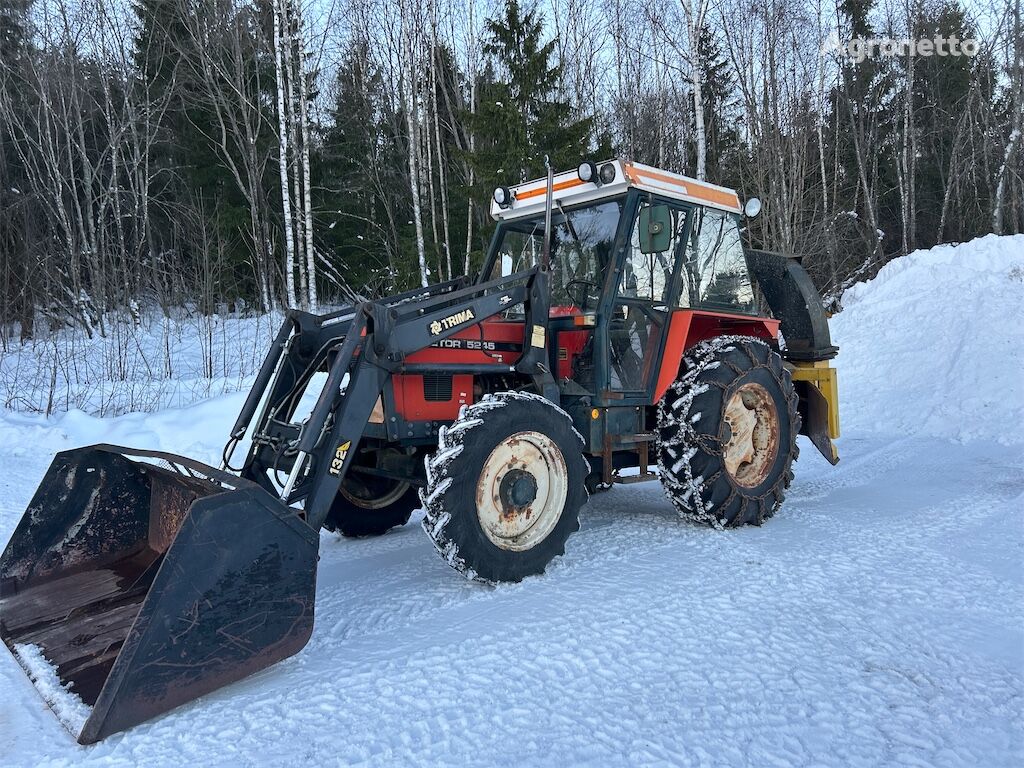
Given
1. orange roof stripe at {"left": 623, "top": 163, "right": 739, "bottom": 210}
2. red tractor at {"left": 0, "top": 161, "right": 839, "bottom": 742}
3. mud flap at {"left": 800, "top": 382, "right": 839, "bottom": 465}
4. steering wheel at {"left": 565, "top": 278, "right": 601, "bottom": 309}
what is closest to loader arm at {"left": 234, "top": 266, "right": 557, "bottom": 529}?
red tractor at {"left": 0, "top": 161, "right": 839, "bottom": 742}

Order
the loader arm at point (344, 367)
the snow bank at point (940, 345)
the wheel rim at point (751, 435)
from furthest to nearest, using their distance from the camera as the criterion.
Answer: the snow bank at point (940, 345) → the wheel rim at point (751, 435) → the loader arm at point (344, 367)

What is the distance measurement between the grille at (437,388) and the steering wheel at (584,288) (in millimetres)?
1106

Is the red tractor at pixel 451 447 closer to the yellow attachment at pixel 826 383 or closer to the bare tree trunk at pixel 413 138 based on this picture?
the yellow attachment at pixel 826 383

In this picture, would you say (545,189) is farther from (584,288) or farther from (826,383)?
(826,383)

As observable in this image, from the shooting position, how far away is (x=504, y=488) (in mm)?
3674

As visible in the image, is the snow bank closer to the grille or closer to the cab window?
the cab window

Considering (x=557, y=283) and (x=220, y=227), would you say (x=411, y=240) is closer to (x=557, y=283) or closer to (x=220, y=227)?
(x=220, y=227)

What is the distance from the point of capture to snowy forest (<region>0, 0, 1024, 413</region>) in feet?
49.8

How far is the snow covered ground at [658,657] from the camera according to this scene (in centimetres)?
226

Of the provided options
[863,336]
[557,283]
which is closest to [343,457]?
[557,283]

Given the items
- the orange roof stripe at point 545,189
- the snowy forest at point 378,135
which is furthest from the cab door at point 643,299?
the snowy forest at point 378,135

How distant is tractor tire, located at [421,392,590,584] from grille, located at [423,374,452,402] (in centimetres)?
44

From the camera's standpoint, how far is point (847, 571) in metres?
3.77

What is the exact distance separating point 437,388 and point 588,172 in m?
1.71
